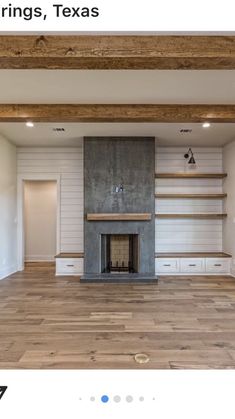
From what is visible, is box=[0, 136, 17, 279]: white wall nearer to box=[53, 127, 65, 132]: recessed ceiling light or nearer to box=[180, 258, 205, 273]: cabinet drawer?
box=[53, 127, 65, 132]: recessed ceiling light

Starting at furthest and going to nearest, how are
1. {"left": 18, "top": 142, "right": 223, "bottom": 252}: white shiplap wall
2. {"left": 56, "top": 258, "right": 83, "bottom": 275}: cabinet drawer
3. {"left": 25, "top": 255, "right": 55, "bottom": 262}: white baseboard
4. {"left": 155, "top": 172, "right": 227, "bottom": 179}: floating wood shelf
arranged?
{"left": 25, "top": 255, "right": 55, "bottom": 262}: white baseboard → {"left": 18, "top": 142, "right": 223, "bottom": 252}: white shiplap wall → {"left": 155, "top": 172, "right": 227, "bottom": 179}: floating wood shelf → {"left": 56, "top": 258, "right": 83, "bottom": 275}: cabinet drawer

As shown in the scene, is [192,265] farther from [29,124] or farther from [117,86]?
[29,124]

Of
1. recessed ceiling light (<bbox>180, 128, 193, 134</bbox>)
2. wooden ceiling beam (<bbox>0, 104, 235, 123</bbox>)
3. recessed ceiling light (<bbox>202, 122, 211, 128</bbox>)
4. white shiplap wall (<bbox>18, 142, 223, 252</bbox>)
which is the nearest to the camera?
wooden ceiling beam (<bbox>0, 104, 235, 123</bbox>)

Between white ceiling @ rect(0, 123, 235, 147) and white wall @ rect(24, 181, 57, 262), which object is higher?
white ceiling @ rect(0, 123, 235, 147)

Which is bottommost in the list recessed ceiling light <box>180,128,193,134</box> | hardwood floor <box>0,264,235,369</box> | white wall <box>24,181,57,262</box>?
hardwood floor <box>0,264,235,369</box>

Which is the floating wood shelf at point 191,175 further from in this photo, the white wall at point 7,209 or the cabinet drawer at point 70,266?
the white wall at point 7,209

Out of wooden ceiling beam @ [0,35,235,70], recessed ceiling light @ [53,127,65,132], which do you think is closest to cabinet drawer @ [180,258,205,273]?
recessed ceiling light @ [53,127,65,132]

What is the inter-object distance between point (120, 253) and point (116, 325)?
3227 millimetres

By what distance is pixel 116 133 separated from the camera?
5.91 m

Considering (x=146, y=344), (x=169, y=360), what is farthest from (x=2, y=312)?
(x=169, y=360)

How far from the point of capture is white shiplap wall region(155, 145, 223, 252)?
7.00 m
